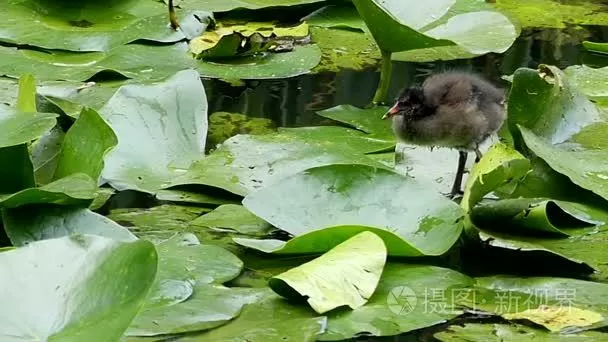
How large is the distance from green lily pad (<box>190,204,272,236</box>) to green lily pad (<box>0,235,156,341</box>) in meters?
0.48

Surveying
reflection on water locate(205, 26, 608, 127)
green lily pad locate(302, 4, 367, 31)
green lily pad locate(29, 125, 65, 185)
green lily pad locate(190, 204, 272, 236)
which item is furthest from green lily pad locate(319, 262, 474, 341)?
green lily pad locate(302, 4, 367, 31)

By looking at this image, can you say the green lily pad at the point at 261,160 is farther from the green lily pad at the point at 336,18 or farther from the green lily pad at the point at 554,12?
the green lily pad at the point at 554,12

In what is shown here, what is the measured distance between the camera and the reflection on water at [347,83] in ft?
9.30

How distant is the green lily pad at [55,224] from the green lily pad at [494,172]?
60cm

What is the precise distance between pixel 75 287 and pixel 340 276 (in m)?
0.43

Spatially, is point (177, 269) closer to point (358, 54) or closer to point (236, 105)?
point (236, 105)

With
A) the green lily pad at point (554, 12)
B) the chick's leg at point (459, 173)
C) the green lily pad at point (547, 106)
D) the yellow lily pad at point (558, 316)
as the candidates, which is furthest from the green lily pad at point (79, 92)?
the green lily pad at point (554, 12)

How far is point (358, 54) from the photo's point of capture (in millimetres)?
3291

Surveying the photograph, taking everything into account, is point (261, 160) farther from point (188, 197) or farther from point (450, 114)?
point (450, 114)

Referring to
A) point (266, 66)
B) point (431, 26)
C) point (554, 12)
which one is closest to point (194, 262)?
point (266, 66)

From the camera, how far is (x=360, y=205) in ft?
6.66

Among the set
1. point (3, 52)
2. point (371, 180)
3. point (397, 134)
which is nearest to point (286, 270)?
point (371, 180)

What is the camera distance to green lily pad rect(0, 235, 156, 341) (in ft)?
4.82

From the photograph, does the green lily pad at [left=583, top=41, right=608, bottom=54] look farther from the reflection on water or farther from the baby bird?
the baby bird
